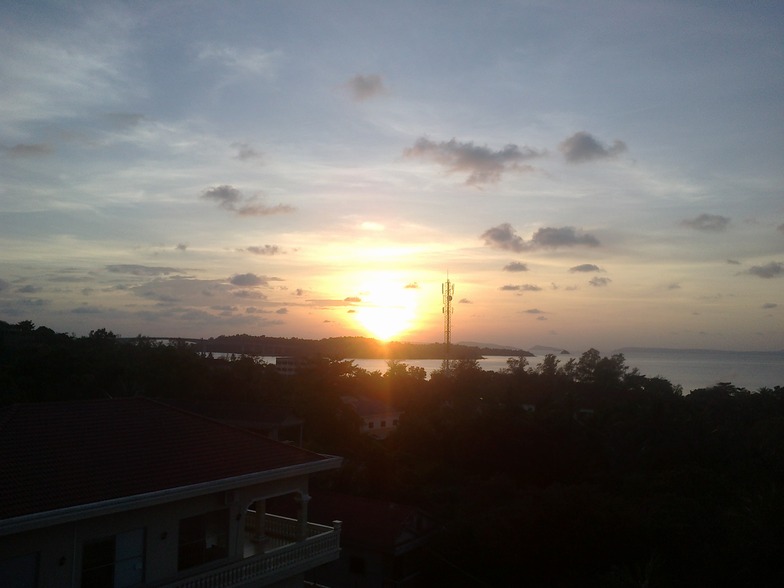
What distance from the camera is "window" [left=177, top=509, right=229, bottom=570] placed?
40.0 feet

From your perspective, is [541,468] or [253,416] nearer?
[253,416]

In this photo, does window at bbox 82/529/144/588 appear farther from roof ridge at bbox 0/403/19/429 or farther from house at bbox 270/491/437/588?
house at bbox 270/491/437/588

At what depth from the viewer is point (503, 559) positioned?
21.0 m

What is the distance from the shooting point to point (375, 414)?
49562mm

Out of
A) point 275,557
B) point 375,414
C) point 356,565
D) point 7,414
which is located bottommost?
point 356,565

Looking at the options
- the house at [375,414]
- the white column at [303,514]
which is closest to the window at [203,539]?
the white column at [303,514]

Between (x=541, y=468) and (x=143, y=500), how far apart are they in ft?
92.7

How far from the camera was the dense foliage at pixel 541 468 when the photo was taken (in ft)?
69.0

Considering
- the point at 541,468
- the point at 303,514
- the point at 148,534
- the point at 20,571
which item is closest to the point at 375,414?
the point at 541,468

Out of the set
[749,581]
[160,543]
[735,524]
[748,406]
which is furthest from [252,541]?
[748,406]

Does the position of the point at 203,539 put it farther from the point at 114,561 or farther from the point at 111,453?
the point at 111,453

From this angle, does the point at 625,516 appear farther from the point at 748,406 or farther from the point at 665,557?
the point at 748,406

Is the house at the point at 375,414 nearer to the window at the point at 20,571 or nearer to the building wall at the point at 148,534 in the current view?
the building wall at the point at 148,534

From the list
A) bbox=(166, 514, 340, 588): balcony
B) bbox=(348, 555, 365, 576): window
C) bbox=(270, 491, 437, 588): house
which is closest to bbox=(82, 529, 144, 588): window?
bbox=(166, 514, 340, 588): balcony
